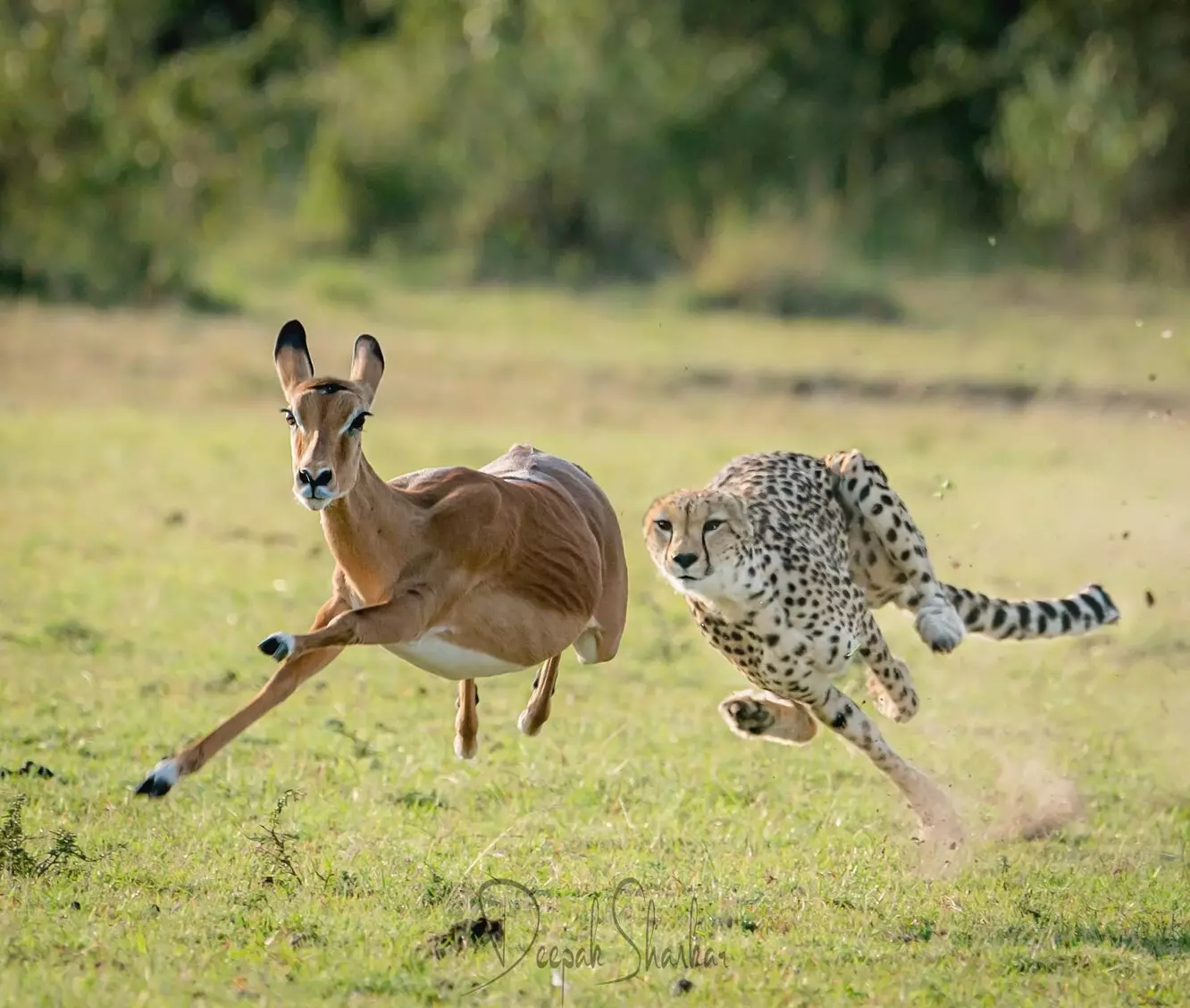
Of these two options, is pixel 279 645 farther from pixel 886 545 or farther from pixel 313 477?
pixel 886 545

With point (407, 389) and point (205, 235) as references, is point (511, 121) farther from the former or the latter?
point (407, 389)

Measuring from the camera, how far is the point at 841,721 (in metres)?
6.98

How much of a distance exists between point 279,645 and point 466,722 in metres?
1.75

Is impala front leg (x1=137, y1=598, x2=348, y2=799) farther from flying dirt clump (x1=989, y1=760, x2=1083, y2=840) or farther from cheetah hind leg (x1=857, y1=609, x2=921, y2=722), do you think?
flying dirt clump (x1=989, y1=760, x2=1083, y2=840)

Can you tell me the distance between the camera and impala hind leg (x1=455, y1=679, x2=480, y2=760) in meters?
7.13

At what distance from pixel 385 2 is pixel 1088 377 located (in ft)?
38.8

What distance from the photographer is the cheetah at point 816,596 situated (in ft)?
21.7

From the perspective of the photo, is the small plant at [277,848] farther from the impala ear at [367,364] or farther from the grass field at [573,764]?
the impala ear at [367,364]

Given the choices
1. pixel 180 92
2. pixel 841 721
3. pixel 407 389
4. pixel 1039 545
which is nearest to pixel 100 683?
pixel 841 721

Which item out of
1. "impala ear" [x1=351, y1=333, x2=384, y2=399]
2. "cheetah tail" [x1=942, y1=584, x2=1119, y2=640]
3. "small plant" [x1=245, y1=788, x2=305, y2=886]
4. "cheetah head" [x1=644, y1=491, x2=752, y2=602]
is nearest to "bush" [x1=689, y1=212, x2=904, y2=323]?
"cheetah tail" [x1=942, y1=584, x2=1119, y2=640]

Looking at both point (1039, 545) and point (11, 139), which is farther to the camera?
point (11, 139)

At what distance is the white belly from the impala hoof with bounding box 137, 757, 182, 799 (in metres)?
0.82

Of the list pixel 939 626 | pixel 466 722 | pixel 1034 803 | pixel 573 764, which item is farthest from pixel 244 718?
pixel 1034 803

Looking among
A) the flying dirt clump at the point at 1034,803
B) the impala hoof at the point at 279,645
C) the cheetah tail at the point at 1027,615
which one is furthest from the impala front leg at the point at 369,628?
the cheetah tail at the point at 1027,615
